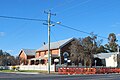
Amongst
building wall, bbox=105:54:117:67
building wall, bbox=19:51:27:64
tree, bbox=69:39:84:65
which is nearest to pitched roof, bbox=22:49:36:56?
building wall, bbox=19:51:27:64

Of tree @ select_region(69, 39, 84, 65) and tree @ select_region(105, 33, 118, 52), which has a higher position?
tree @ select_region(105, 33, 118, 52)

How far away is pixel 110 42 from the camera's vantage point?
377 ft

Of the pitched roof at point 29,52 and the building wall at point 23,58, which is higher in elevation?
the pitched roof at point 29,52

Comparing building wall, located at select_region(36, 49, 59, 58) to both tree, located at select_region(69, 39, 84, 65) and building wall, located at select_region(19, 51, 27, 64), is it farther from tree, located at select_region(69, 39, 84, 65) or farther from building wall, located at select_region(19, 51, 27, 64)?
tree, located at select_region(69, 39, 84, 65)

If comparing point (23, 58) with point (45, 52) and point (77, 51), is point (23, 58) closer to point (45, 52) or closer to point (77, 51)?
point (45, 52)

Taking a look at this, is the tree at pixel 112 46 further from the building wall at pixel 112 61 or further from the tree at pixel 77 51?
the tree at pixel 77 51

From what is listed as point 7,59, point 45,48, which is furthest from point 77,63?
point 7,59

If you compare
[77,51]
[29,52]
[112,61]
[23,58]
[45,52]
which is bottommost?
[112,61]

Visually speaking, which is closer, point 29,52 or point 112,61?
point 112,61

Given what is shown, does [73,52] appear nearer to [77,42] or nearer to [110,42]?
[77,42]

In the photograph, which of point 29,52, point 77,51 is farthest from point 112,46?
point 77,51

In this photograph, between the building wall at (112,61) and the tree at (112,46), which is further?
the tree at (112,46)

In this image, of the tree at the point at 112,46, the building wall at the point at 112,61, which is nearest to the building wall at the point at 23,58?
the building wall at the point at 112,61

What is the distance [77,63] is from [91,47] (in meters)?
9.85
